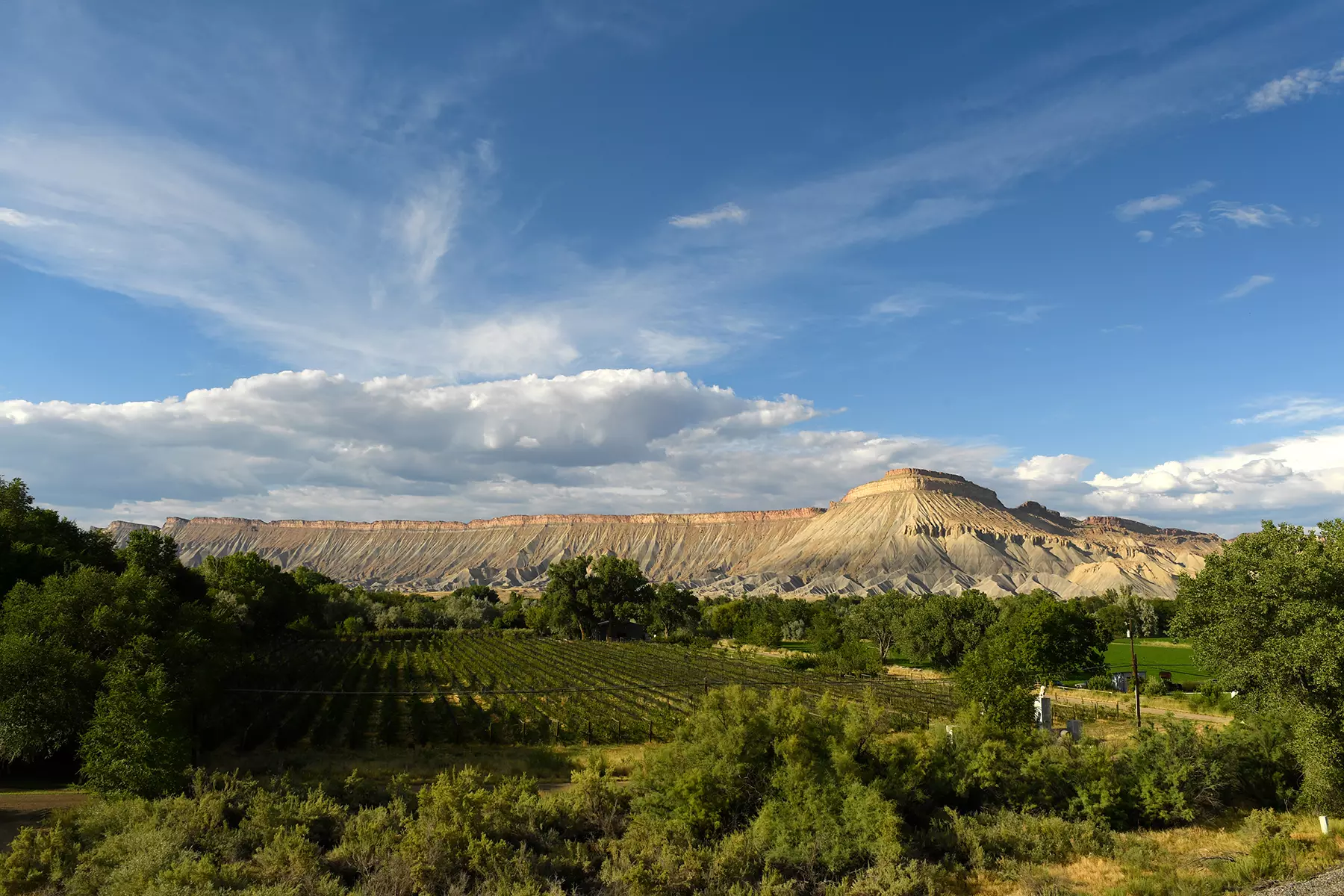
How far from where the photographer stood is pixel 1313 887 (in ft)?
50.1

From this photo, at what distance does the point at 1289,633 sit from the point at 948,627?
40594 mm

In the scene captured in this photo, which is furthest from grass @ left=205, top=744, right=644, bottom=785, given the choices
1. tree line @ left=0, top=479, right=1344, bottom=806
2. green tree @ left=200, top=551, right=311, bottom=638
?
green tree @ left=200, top=551, right=311, bottom=638

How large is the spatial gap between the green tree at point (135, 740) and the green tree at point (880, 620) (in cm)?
5995

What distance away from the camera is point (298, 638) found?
78875mm

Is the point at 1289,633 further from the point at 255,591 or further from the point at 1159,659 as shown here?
the point at 255,591

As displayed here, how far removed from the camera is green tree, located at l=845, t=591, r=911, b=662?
71938 millimetres

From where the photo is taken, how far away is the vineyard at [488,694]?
106 ft

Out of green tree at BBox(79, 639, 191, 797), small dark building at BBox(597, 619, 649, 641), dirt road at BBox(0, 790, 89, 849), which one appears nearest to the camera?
dirt road at BBox(0, 790, 89, 849)

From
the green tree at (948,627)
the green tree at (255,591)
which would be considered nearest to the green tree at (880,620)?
the green tree at (948,627)

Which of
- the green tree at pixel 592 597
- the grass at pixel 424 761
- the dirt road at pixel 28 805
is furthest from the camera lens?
the green tree at pixel 592 597

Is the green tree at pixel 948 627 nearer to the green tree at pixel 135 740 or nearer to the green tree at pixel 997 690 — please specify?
the green tree at pixel 997 690

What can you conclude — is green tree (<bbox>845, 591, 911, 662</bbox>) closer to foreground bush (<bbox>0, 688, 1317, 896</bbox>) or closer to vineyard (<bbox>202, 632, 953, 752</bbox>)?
vineyard (<bbox>202, 632, 953, 752</bbox>)

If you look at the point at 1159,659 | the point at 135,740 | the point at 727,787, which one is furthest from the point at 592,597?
the point at 727,787

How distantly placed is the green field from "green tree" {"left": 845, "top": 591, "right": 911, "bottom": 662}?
17.7 metres
